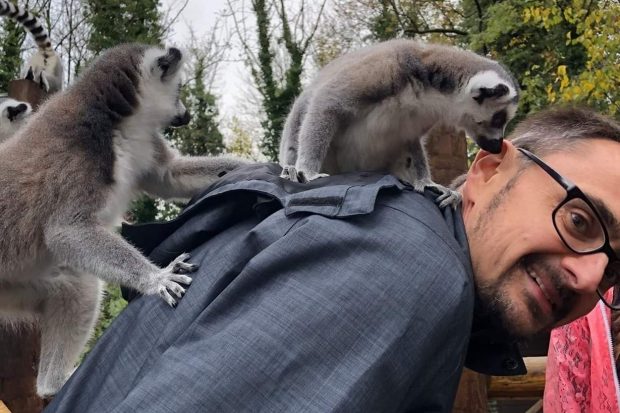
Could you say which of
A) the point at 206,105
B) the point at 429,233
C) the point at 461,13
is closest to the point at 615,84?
the point at 429,233

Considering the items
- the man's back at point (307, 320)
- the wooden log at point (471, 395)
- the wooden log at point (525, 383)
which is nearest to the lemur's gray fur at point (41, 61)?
the wooden log at point (525, 383)

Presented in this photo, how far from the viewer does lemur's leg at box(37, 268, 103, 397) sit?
2166mm

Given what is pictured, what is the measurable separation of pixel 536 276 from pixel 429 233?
35cm

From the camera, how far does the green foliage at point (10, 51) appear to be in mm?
10688

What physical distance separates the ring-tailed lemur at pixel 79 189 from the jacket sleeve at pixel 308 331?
0.83 m

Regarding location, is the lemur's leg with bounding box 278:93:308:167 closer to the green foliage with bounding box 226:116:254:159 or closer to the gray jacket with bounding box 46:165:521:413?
the gray jacket with bounding box 46:165:521:413

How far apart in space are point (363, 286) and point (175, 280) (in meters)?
0.52

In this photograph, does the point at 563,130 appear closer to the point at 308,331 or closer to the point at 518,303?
the point at 518,303

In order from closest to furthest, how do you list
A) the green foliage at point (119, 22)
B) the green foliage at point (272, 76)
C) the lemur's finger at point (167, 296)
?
the lemur's finger at point (167, 296) → the green foliage at point (119, 22) → the green foliage at point (272, 76)

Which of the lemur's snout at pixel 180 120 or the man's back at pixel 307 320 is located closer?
the man's back at pixel 307 320

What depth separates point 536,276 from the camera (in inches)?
50.0

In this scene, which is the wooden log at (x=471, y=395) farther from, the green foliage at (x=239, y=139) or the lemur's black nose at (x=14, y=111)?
the green foliage at (x=239, y=139)

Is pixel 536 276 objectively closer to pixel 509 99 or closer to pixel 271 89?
pixel 509 99

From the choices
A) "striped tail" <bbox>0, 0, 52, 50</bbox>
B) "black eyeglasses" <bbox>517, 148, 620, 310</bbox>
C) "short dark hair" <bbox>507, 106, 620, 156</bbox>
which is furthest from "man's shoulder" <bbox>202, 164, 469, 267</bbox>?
"striped tail" <bbox>0, 0, 52, 50</bbox>
